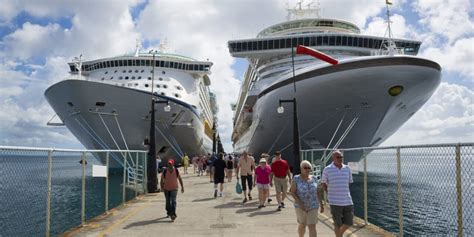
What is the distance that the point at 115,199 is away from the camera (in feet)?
60.3

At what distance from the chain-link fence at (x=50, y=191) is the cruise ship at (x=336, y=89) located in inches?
333

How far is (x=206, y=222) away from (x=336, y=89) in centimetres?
1398

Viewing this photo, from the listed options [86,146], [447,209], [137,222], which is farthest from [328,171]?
[86,146]

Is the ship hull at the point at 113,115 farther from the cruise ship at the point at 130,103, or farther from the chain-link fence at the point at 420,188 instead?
the chain-link fence at the point at 420,188

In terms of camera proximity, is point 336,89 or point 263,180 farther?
point 336,89

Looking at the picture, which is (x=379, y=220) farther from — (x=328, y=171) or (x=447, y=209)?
(x=328, y=171)

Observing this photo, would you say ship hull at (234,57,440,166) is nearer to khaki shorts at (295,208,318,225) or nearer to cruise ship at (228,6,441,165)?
cruise ship at (228,6,441,165)

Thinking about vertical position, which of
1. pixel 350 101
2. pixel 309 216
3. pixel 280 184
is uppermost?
pixel 350 101

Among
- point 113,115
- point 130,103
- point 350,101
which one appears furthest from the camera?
point 113,115

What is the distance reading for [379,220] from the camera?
13125mm

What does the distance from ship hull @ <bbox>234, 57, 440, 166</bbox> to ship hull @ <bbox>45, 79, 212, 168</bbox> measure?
6141 millimetres

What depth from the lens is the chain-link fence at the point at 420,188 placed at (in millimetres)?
5214

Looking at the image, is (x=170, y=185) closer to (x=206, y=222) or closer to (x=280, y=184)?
(x=206, y=222)

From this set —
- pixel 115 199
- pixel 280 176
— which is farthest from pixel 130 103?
pixel 280 176
